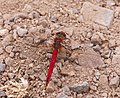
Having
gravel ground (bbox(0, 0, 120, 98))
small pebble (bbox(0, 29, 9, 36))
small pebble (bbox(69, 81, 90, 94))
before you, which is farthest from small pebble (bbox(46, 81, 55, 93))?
small pebble (bbox(0, 29, 9, 36))

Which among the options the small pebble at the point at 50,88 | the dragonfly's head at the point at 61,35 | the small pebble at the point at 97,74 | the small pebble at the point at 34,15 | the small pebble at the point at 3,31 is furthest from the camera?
the small pebble at the point at 34,15

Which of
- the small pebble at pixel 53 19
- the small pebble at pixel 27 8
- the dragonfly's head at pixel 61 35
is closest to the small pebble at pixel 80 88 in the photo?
the dragonfly's head at pixel 61 35

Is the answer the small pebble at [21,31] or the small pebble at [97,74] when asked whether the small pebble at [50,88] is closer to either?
the small pebble at [97,74]

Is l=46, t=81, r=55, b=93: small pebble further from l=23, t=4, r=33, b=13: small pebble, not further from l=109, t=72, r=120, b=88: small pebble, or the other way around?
l=23, t=4, r=33, b=13: small pebble

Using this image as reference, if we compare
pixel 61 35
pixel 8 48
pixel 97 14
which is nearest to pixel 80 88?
pixel 61 35

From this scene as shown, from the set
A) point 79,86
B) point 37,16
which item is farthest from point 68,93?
point 37,16

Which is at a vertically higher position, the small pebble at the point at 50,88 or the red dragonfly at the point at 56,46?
the red dragonfly at the point at 56,46

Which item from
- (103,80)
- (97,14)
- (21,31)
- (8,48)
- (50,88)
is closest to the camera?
(50,88)

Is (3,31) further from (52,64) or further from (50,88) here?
(50,88)
